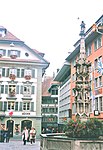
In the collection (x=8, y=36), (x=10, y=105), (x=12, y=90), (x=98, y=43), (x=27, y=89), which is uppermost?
(x=8, y=36)

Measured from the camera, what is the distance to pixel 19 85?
47844mm

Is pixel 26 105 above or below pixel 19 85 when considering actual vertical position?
below

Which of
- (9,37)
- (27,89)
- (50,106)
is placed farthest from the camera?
(50,106)

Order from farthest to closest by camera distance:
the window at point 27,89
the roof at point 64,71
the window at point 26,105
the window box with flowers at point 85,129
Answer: the roof at point 64,71, the window at point 27,89, the window at point 26,105, the window box with flowers at point 85,129

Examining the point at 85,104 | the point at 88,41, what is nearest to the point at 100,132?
the point at 85,104

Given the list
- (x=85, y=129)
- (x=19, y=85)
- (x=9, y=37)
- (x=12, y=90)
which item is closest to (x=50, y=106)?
(x=19, y=85)

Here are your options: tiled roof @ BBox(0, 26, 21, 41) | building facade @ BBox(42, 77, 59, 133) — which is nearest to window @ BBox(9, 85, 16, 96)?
tiled roof @ BBox(0, 26, 21, 41)

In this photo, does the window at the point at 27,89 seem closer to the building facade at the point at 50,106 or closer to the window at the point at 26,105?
the window at the point at 26,105

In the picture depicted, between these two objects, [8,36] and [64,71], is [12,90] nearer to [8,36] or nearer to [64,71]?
[8,36]

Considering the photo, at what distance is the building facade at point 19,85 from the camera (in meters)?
47.0

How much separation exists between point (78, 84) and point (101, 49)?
21717 mm

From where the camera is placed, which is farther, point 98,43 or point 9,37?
point 9,37

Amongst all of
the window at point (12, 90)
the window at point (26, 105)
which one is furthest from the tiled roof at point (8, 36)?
the window at point (26, 105)

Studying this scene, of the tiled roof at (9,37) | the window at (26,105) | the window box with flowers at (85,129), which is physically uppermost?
the tiled roof at (9,37)
